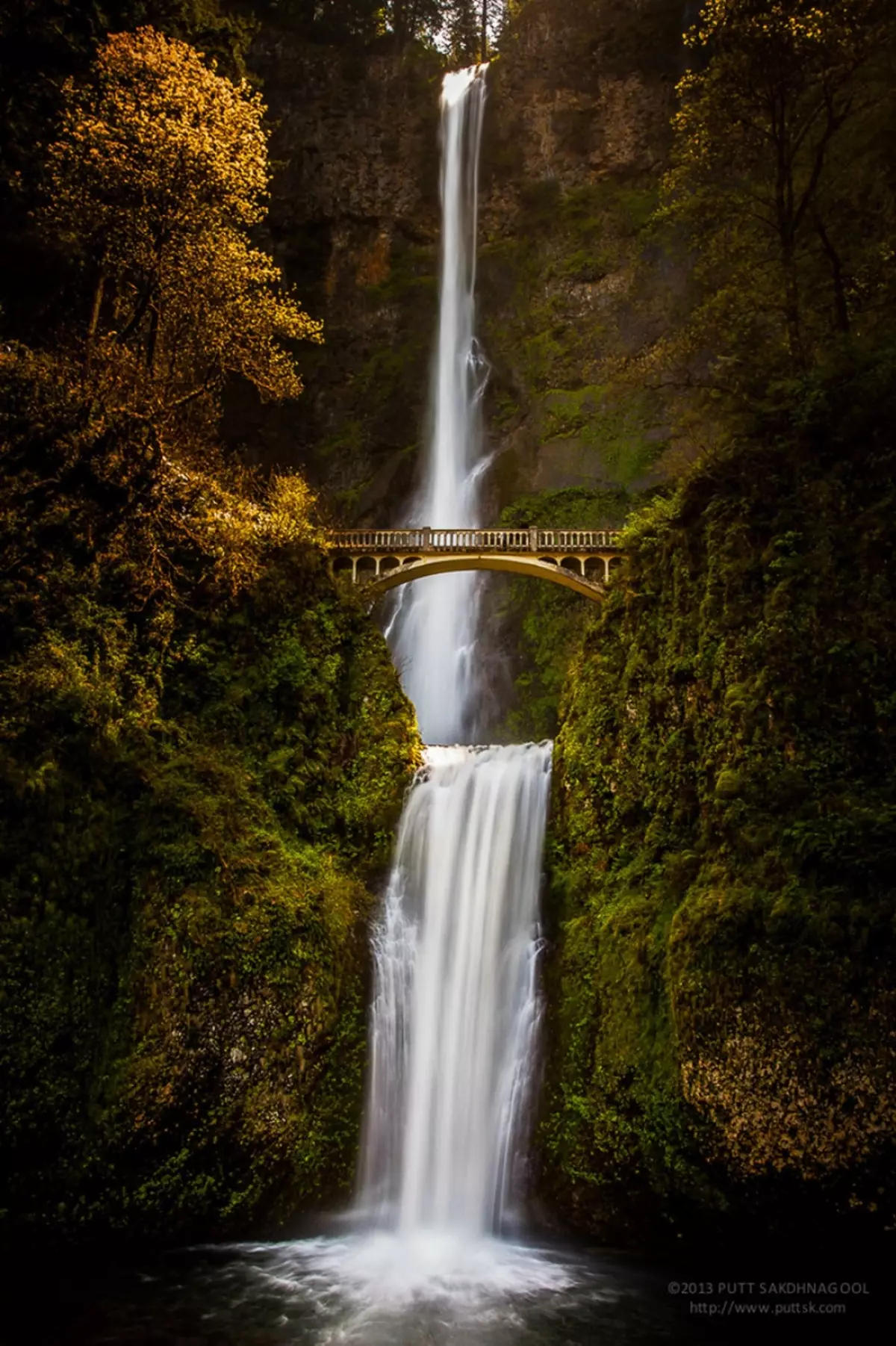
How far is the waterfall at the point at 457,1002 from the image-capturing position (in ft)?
40.2

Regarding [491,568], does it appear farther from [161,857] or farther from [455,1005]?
[161,857]

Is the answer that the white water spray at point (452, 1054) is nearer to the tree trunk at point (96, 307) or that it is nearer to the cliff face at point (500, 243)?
the tree trunk at point (96, 307)

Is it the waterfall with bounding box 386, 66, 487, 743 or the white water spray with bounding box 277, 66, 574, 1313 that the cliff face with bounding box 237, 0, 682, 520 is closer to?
the waterfall with bounding box 386, 66, 487, 743

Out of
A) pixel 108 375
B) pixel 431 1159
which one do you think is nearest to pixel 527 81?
pixel 108 375

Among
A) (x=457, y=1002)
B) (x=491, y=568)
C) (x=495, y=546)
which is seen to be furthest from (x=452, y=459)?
(x=457, y=1002)

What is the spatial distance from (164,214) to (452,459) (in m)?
17.1

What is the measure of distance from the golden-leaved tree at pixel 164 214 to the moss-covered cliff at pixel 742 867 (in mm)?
9057

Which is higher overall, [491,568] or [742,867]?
[491,568]

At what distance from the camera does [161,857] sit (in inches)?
476

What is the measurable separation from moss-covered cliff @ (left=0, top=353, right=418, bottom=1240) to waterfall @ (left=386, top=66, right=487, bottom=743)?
42.2 feet

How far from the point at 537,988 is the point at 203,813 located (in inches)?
220

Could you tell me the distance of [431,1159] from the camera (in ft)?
40.8

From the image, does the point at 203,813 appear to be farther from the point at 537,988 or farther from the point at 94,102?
the point at 94,102

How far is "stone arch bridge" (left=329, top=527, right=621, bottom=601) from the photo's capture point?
2312 cm
